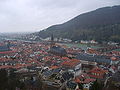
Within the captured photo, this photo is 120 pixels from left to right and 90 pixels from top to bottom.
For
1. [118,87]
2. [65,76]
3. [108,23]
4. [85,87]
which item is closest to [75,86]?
[85,87]

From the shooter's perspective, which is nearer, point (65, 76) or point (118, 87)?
point (118, 87)

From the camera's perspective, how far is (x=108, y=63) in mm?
20531

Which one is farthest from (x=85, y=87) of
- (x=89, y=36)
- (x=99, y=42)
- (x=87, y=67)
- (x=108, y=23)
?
(x=108, y=23)

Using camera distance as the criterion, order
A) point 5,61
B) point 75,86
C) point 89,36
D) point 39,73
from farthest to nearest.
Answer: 1. point 89,36
2. point 5,61
3. point 39,73
4. point 75,86

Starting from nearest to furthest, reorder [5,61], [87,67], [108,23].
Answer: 1. [87,67]
2. [5,61]
3. [108,23]

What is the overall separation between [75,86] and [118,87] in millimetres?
3070

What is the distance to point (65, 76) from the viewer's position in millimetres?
13719

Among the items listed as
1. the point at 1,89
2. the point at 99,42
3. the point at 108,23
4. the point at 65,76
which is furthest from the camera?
the point at 108,23

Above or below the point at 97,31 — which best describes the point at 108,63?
below

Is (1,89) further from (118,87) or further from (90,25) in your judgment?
(90,25)

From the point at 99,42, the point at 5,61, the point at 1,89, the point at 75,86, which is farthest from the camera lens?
the point at 99,42

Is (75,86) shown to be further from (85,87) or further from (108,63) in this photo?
(108,63)

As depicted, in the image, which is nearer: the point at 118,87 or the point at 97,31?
Result: the point at 118,87

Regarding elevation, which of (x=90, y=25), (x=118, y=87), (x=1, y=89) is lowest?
(x=118, y=87)
